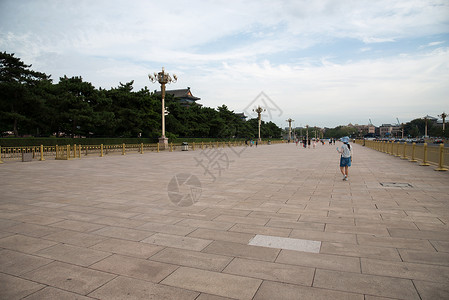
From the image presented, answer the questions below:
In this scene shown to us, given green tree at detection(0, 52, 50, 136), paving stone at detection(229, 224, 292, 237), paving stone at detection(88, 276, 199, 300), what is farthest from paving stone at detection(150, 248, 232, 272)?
green tree at detection(0, 52, 50, 136)

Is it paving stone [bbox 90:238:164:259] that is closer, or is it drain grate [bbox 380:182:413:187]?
paving stone [bbox 90:238:164:259]

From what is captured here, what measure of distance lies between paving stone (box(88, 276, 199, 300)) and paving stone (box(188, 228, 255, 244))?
137 cm

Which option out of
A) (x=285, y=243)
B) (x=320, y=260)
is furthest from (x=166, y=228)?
(x=320, y=260)

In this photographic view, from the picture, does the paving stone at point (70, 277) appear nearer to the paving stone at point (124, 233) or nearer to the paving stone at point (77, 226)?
the paving stone at point (124, 233)

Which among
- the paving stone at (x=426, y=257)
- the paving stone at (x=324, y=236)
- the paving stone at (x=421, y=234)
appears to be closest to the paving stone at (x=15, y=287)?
the paving stone at (x=324, y=236)

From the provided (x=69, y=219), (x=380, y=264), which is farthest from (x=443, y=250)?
(x=69, y=219)

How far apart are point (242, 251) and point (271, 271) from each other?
60 centimetres

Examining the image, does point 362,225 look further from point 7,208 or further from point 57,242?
point 7,208

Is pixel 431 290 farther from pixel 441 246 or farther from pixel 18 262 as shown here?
pixel 18 262

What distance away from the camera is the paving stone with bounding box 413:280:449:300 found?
2537 millimetres

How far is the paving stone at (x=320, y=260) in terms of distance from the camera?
10.3ft

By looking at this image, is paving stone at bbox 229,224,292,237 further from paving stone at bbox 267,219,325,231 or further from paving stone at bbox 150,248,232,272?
paving stone at bbox 150,248,232,272

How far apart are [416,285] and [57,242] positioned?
4189 mm

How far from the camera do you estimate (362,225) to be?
15.1 ft
